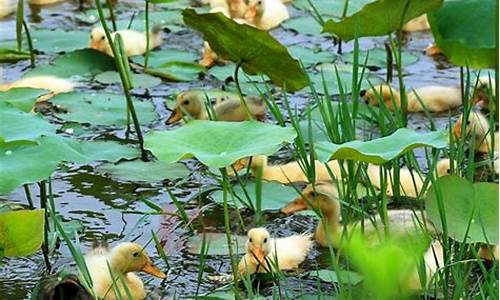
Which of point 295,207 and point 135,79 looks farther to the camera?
point 135,79

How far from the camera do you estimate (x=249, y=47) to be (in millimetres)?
2541

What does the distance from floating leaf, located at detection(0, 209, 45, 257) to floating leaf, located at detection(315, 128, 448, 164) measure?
0.48m

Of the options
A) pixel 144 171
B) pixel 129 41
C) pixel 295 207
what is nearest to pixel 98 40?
pixel 129 41

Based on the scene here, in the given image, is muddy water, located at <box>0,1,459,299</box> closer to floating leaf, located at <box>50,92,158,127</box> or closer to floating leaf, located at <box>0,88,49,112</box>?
floating leaf, located at <box>50,92,158,127</box>

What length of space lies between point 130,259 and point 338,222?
50 cm

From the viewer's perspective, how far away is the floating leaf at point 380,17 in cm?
253

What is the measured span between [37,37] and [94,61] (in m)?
0.44

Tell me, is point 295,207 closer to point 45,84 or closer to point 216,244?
point 216,244

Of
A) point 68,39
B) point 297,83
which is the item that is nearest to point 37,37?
point 68,39

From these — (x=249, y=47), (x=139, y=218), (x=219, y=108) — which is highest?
(x=249, y=47)

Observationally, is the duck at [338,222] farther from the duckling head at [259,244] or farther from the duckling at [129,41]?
the duckling at [129,41]

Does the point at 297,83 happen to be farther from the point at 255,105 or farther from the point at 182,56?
the point at 182,56

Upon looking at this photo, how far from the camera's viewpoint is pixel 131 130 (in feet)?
10.2

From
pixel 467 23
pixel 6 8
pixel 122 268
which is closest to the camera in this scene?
pixel 122 268
